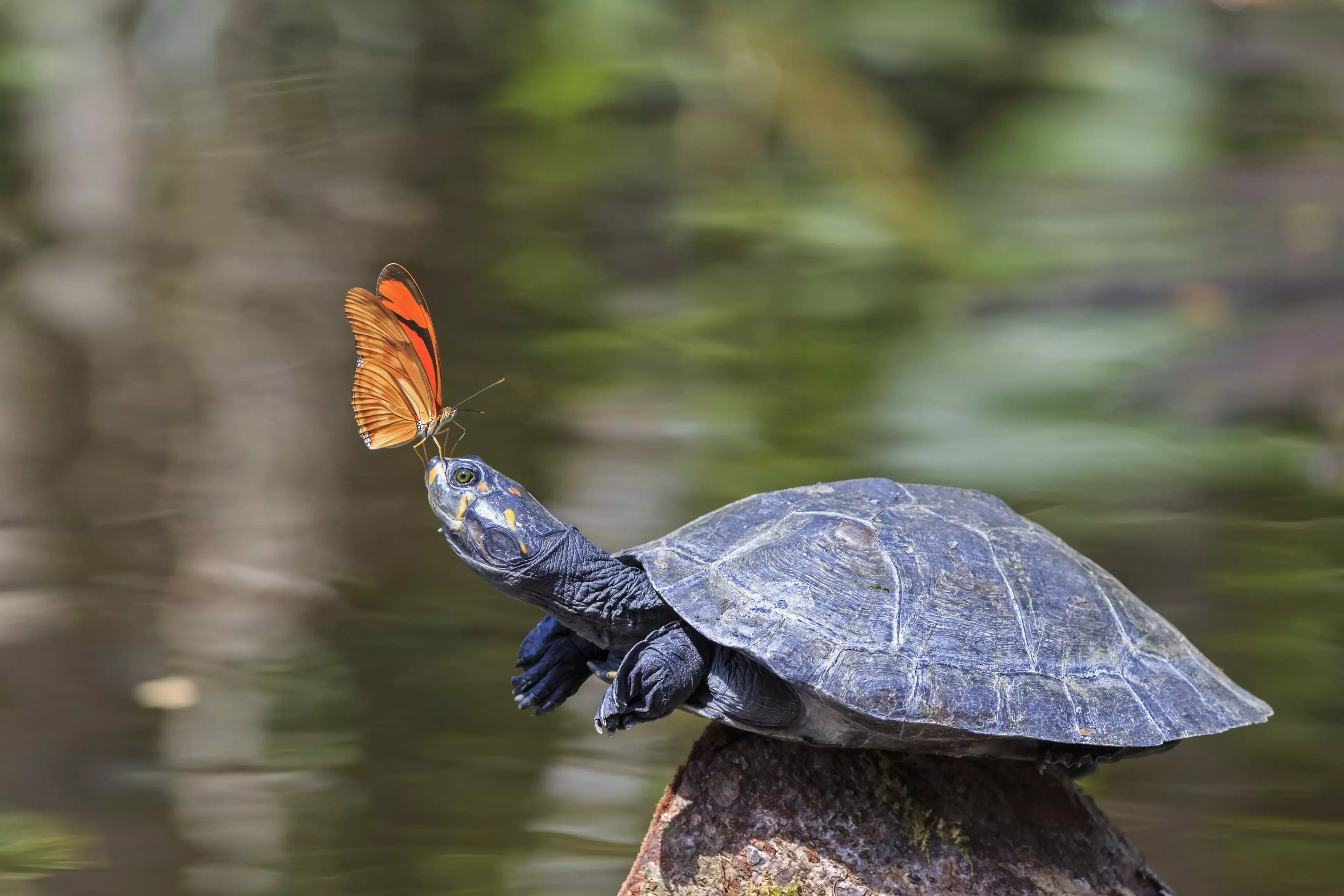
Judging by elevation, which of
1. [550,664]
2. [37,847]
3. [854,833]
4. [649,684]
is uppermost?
[649,684]

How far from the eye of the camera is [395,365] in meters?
1.46

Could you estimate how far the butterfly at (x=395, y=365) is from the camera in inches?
55.4

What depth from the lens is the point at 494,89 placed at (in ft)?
11.5

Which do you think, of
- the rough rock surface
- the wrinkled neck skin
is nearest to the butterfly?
the wrinkled neck skin

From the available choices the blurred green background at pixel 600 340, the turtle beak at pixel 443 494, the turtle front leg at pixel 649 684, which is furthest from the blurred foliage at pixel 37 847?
the turtle front leg at pixel 649 684

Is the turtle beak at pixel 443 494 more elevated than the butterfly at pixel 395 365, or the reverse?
the butterfly at pixel 395 365

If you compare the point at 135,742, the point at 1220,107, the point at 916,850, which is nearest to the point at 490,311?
the point at 135,742

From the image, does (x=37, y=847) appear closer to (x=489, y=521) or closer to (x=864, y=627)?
(x=489, y=521)

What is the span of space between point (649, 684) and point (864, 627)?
0.36 m

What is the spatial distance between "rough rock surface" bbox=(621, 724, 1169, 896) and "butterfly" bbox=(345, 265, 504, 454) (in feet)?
2.54

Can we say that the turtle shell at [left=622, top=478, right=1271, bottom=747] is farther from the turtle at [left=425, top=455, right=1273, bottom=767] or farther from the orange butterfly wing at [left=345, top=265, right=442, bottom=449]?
the orange butterfly wing at [left=345, top=265, right=442, bottom=449]

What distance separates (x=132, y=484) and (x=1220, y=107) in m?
4.78

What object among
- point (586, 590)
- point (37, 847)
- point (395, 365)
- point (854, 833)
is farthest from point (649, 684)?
point (37, 847)

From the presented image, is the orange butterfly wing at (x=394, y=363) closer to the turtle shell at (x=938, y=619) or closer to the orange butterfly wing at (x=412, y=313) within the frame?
the orange butterfly wing at (x=412, y=313)
